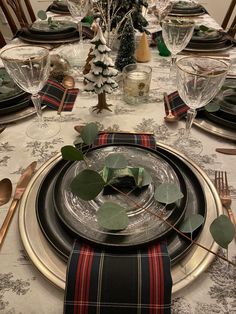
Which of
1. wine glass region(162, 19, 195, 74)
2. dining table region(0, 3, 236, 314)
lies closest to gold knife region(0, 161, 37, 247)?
dining table region(0, 3, 236, 314)

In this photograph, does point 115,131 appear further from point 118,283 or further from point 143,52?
point 143,52

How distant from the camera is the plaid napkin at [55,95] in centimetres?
77

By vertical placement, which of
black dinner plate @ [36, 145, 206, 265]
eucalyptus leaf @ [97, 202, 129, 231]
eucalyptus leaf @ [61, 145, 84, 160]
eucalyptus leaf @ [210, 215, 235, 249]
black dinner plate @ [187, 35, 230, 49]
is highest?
black dinner plate @ [187, 35, 230, 49]

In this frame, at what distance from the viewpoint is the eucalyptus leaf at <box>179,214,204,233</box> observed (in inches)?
15.9

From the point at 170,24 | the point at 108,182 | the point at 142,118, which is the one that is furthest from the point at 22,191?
the point at 170,24

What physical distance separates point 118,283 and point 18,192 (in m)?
0.26

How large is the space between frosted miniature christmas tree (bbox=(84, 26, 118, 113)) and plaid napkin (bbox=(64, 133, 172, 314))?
0.47 m

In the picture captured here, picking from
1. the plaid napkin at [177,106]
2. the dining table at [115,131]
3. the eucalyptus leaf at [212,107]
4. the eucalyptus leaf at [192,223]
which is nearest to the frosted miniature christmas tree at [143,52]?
the dining table at [115,131]

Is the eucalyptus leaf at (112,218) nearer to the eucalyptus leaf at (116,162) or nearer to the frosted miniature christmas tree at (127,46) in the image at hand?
the eucalyptus leaf at (116,162)

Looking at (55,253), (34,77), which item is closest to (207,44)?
(34,77)

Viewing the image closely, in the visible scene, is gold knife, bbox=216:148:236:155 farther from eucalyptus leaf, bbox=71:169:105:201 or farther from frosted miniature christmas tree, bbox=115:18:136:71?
frosted miniature christmas tree, bbox=115:18:136:71

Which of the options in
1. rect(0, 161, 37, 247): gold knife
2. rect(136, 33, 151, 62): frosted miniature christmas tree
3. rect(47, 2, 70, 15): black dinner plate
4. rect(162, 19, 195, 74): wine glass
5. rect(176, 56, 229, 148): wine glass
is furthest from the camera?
rect(47, 2, 70, 15): black dinner plate

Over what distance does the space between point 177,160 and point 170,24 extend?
0.54 meters

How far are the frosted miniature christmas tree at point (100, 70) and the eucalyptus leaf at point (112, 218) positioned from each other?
1.33 feet
